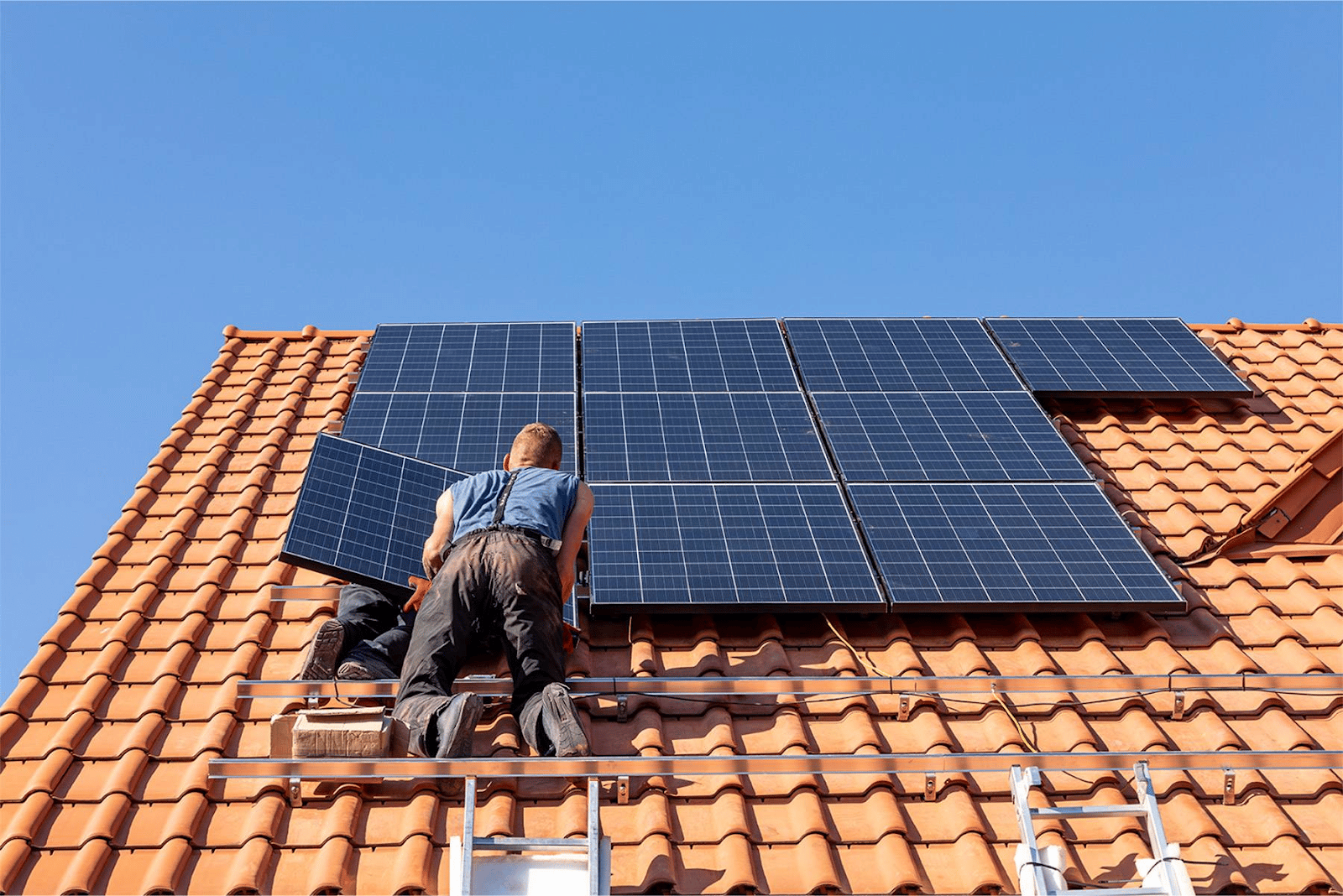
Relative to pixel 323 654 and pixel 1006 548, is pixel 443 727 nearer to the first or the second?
pixel 323 654

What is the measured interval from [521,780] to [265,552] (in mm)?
3082

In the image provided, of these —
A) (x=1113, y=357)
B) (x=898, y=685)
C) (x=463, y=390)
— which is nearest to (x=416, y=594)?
(x=898, y=685)

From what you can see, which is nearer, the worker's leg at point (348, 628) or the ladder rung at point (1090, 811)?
the ladder rung at point (1090, 811)

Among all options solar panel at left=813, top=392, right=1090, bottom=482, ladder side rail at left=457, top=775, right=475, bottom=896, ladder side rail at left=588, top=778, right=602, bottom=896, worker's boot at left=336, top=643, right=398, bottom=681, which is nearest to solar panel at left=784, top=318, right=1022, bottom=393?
solar panel at left=813, top=392, right=1090, bottom=482

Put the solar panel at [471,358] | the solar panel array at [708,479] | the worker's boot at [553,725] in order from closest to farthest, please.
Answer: the worker's boot at [553,725], the solar panel array at [708,479], the solar panel at [471,358]

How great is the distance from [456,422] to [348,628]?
2.56 m

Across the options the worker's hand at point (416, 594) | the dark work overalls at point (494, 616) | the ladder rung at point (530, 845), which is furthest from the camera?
the worker's hand at point (416, 594)

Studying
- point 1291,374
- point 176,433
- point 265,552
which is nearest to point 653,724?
point 265,552

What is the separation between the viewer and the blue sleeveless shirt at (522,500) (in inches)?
289

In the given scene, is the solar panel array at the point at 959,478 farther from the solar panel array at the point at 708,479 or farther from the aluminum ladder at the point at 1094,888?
the aluminum ladder at the point at 1094,888

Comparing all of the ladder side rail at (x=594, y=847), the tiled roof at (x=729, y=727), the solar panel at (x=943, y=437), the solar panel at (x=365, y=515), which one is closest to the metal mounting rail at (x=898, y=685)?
the tiled roof at (x=729, y=727)

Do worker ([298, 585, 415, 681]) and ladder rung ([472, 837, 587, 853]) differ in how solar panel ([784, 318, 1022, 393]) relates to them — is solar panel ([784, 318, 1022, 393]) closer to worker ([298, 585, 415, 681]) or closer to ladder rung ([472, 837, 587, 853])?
worker ([298, 585, 415, 681])

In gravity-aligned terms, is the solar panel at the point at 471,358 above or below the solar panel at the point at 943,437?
above

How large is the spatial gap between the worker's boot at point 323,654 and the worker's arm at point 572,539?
118cm
